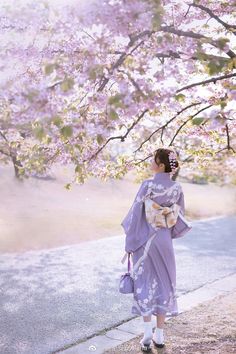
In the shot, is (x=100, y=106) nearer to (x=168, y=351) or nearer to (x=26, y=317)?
(x=168, y=351)

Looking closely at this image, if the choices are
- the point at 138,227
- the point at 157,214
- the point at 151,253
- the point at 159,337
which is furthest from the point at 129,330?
the point at 157,214

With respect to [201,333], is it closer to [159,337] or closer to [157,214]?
[159,337]

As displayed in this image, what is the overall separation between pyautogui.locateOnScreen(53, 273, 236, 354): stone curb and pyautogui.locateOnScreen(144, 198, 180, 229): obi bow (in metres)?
1.28

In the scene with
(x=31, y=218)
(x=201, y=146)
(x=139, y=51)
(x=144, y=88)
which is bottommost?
(x=31, y=218)

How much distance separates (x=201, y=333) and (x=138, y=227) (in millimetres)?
1431

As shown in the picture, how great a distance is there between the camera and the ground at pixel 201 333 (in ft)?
15.8

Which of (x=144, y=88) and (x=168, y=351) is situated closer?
(x=144, y=88)

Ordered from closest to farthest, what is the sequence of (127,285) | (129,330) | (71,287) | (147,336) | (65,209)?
1. (147,336)
2. (127,285)
3. (129,330)
4. (71,287)
5. (65,209)

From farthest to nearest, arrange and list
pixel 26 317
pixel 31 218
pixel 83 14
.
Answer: pixel 31 218 → pixel 26 317 → pixel 83 14

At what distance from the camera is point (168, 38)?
4184 millimetres

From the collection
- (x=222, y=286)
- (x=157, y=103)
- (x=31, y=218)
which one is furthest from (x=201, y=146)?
(x=31, y=218)

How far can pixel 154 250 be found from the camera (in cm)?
481

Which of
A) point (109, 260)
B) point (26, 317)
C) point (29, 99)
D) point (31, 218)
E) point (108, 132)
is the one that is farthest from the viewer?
point (31, 218)

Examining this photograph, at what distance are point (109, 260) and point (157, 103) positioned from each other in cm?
624
